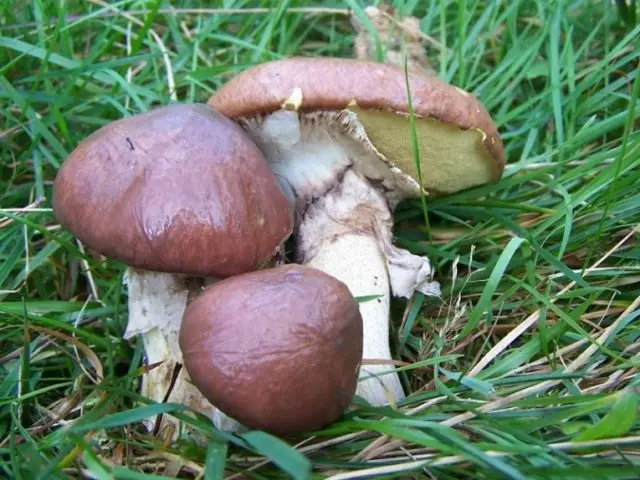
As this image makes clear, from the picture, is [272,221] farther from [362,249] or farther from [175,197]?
[362,249]

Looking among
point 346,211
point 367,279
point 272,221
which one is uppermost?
point 272,221

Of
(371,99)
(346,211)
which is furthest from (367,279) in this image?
(371,99)

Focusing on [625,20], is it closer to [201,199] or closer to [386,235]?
[386,235]

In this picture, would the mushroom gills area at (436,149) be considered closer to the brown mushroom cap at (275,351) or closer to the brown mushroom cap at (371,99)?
the brown mushroom cap at (371,99)

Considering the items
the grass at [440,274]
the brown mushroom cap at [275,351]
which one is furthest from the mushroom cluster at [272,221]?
the grass at [440,274]

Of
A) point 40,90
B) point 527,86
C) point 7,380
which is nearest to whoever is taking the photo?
point 7,380

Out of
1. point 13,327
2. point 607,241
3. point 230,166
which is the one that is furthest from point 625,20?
point 13,327

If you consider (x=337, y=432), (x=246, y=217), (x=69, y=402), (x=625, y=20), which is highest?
(x=625, y=20)
